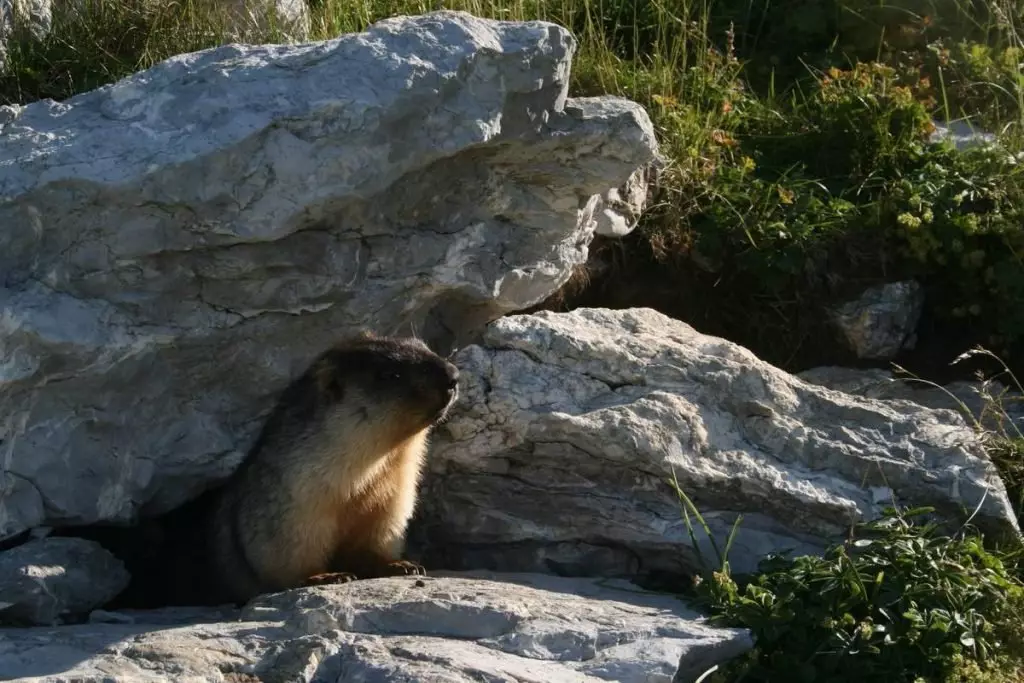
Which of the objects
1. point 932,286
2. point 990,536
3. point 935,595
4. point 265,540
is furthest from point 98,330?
point 932,286

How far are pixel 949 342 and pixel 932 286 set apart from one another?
0.27 meters

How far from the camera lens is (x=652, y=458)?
16.3 ft

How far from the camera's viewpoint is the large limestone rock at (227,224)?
4680 mm

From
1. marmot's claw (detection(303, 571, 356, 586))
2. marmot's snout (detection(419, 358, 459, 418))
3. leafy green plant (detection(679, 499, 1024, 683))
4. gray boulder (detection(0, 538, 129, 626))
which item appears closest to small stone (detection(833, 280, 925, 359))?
leafy green plant (detection(679, 499, 1024, 683))

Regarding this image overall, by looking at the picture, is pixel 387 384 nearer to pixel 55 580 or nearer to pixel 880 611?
pixel 55 580

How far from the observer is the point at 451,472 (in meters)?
5.30

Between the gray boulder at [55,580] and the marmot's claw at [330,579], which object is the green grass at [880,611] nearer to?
the marmot's claw at [330,579]

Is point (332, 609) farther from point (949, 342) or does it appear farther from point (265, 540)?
point (949, 342)

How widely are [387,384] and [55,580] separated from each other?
4.18ft

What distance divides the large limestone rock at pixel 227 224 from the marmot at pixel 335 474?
265 mm

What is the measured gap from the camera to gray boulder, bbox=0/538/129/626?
446cm

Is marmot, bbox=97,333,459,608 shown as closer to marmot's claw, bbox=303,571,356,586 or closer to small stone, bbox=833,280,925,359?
marmot's claw, bbox=303,571,356,586

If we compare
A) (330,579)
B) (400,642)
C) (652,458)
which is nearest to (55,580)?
(330,579)

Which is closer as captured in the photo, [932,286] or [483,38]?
[483,38]
